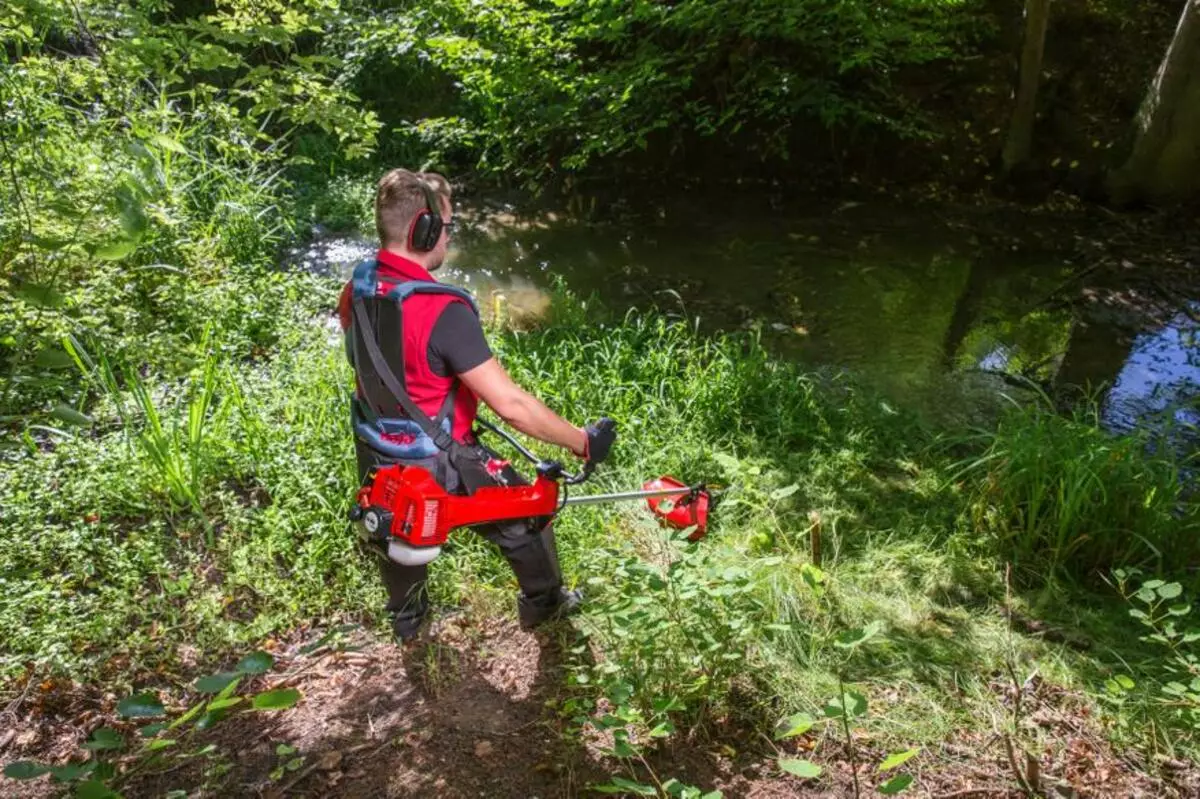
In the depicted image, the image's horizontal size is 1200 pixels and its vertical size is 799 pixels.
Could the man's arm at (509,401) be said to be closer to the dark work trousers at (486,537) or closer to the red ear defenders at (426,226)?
the dark work trousers at (486,537)

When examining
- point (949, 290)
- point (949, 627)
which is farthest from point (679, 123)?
point (949, 627)

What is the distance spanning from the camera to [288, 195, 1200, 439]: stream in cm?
553

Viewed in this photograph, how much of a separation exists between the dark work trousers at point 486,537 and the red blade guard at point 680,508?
61 cm

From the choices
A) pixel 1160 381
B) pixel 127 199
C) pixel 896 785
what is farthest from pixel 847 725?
pixel 1160 381

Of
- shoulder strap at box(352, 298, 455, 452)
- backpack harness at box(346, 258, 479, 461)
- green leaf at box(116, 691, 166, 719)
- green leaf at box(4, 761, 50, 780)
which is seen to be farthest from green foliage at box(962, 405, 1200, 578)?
green leaf at box(4, 761, 50, 780)

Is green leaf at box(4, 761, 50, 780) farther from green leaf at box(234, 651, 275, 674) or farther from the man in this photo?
the man

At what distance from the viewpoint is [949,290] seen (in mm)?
6891

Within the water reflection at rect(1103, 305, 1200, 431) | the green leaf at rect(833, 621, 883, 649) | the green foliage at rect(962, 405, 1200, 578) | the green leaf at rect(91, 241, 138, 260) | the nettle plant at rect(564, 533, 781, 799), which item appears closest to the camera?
the green leaf at rect(91, 241, 138, 260)

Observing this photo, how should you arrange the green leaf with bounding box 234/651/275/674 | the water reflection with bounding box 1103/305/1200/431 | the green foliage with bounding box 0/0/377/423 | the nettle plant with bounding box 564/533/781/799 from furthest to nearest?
the water reflection with bounding box 1103/305/1200/431
the green foliage with bounding box 0/0/377/423
the nettle plant with bounding box 564/533/781/799
the green leaf with bounding box 234/651/275/674

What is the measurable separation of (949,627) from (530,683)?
175cm

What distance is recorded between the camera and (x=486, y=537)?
3004 millimetres

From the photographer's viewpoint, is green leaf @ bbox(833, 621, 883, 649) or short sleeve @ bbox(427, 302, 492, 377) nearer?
green leaf @ bbox(833, 621, 883, 649)

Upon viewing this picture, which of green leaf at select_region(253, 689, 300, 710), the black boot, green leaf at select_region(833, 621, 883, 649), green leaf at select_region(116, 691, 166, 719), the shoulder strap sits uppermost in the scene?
the shoulder strap

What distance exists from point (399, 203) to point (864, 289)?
5.34 metres
